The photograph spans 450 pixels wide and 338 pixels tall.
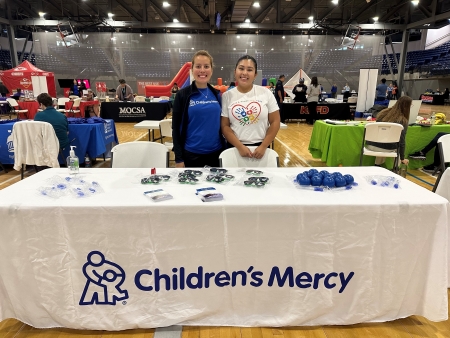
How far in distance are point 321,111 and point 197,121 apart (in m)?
8.61

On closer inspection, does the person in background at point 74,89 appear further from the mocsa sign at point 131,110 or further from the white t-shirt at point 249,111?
the white t-shirt at point 249,111

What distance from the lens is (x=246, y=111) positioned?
6.99ft

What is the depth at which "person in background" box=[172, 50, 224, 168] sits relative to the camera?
2064 mm

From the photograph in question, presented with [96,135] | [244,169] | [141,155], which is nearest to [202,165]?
[244,169]

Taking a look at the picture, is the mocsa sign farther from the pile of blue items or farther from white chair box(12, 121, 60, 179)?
the pile of blue items

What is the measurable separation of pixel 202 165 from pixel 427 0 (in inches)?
641

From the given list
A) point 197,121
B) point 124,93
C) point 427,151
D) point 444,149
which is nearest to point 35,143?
point 197,121

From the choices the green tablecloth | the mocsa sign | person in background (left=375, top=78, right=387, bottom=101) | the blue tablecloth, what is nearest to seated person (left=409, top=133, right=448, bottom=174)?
the green tablecloth

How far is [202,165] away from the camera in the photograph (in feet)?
7.41

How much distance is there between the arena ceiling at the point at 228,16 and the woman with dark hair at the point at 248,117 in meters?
11.8

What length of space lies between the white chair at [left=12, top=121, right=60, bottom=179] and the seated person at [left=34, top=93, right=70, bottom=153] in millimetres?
154

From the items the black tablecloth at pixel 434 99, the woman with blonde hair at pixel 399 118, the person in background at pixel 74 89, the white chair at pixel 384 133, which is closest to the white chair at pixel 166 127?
the white chair at pixel 384 133

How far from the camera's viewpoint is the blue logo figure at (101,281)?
1466 millimetres

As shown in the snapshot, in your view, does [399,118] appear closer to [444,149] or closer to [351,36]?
[444,149]
